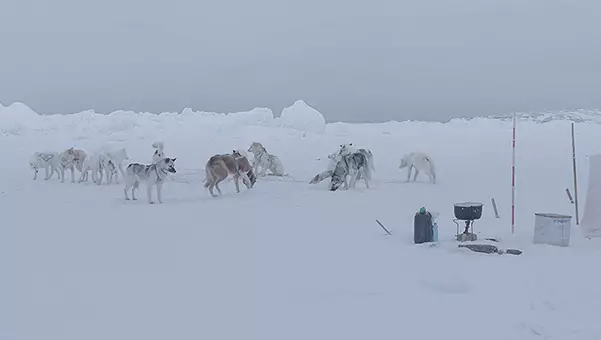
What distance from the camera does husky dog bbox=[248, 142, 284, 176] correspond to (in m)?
15.2

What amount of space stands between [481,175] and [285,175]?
5.20 meters

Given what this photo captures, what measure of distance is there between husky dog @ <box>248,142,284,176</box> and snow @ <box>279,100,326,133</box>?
16317 mm

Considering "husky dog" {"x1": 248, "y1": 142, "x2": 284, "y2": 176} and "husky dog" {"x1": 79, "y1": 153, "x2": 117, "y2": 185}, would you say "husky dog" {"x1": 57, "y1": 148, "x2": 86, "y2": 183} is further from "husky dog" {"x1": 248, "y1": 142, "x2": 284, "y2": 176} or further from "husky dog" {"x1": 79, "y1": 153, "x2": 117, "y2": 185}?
"husky dog" {"x1": 248, "y1": 142, "x2": 284, "y2": 176}

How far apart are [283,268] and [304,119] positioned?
26.8 metres

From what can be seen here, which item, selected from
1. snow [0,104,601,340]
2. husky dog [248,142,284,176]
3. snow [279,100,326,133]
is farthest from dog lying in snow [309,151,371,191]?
snow [279,100,326,133]

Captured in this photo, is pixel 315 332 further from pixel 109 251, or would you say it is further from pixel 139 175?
pixel 139 175

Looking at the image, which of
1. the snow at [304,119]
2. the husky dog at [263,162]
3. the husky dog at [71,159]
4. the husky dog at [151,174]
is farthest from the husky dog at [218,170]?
the snow at [304,119]

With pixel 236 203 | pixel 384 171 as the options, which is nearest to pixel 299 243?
pixel 236 203

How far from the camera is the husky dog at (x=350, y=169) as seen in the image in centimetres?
1240

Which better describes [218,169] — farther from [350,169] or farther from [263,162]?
[263,162]

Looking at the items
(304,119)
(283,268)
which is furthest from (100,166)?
(304,119)

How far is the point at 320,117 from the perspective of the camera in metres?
32.5

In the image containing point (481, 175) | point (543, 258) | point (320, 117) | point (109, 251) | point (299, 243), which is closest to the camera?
point (543, 258)

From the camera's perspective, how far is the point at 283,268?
576cm
